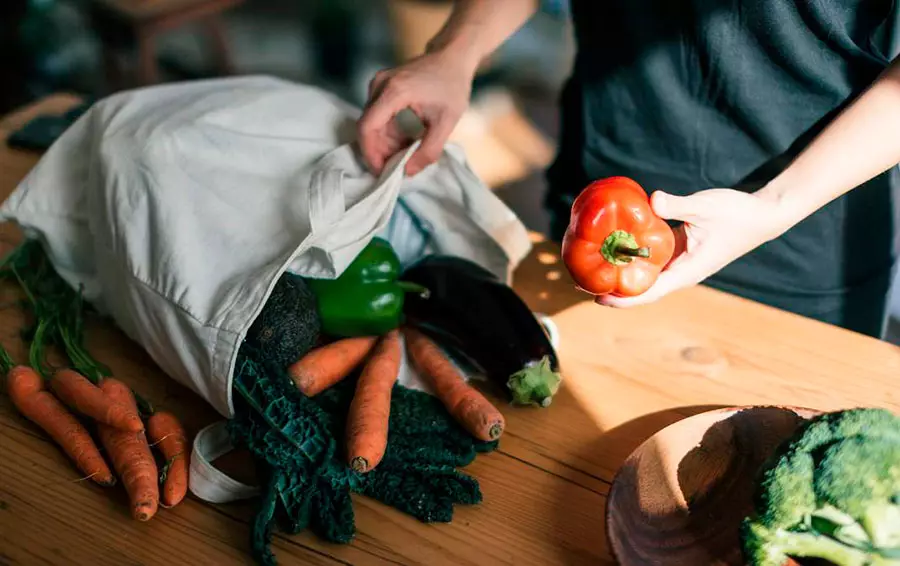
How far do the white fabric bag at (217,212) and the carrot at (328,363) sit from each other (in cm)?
10

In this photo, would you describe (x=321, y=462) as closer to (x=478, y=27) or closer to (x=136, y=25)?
(x=478, y=27)

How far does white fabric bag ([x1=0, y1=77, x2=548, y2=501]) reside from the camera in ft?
3.28

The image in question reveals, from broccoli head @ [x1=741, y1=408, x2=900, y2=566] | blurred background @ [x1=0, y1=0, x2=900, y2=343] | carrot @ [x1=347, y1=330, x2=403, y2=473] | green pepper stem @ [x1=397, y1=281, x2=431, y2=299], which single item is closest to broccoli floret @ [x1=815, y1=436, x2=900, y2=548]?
broccoli head @ [x1=741, y1=408, x2=900, y2=566]

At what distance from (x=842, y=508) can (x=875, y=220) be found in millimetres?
619

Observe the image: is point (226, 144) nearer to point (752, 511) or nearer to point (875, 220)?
point (752, 511)

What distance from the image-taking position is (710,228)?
100 cm

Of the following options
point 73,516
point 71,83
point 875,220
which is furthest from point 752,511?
point 71,83

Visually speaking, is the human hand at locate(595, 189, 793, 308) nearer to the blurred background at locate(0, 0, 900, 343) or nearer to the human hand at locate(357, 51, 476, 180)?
the human hand at locate(357, 51, 476, 180)

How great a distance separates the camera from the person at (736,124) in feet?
3.28

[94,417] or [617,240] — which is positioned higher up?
[617,240]

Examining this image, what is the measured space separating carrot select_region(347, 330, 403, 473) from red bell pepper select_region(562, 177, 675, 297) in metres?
0.26

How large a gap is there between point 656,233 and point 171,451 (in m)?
0.63

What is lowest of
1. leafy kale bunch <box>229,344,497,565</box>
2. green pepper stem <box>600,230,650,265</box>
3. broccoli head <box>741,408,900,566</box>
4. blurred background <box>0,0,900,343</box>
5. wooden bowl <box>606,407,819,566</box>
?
blurred background <box>0,0,900,343</box>

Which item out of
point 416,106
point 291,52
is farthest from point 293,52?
→ point 416,106
